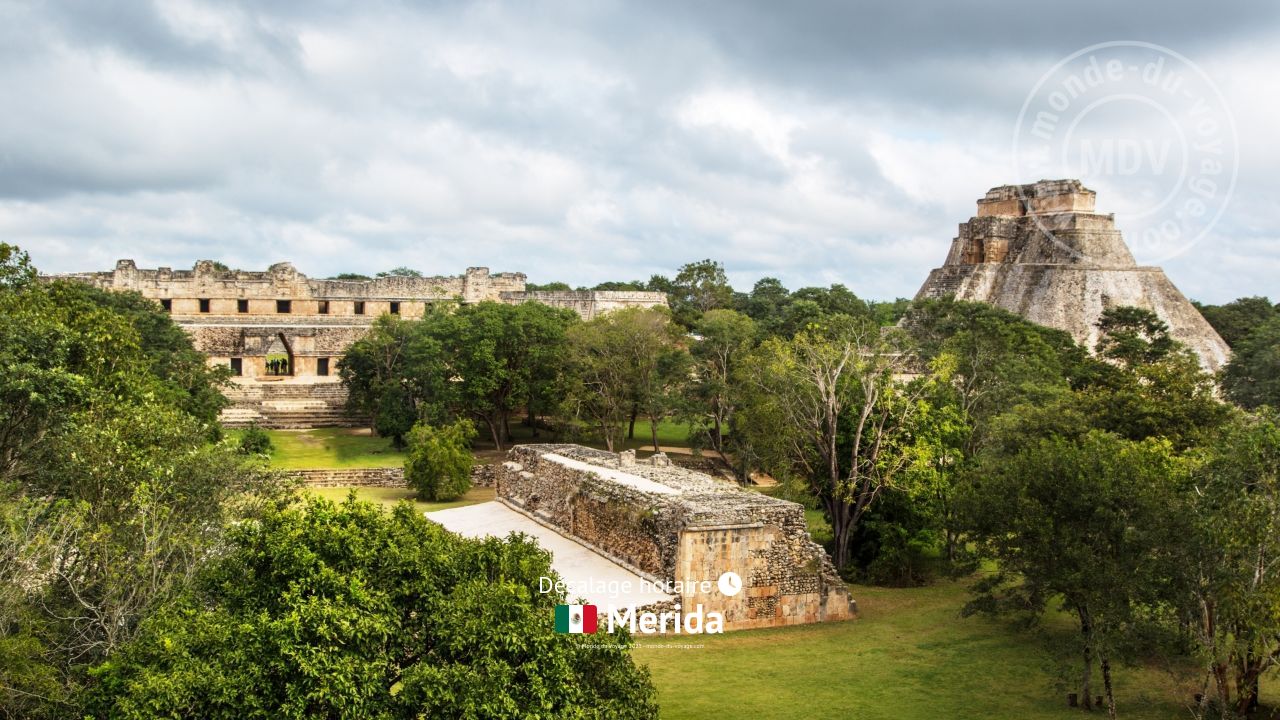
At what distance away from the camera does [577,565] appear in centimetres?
1531

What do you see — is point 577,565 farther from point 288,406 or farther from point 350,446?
point 288,406

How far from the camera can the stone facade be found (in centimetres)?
1402

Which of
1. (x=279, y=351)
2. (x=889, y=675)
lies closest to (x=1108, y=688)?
(x=889, y=675)

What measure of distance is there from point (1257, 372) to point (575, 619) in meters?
23.6

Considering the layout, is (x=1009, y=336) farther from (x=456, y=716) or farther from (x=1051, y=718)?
(x=456, y=716)

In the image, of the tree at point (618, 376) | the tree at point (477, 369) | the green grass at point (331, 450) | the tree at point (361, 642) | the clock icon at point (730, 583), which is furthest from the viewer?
the tree at point (477, 369)

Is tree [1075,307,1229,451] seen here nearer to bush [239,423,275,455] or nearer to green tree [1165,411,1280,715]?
green tree [1165,411,1280,715]

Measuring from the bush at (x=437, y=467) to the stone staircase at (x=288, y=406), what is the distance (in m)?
8.78

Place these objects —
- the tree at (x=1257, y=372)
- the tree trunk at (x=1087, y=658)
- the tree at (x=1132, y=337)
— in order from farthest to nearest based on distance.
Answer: the tree at (x=1132, y=337)
the tree at (x=1257, y=372)
the tree trunk at (x=1087, y=658)

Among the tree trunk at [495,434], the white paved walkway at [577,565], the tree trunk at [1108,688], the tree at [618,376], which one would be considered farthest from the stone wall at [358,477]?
the tree trunk at [1108,688]

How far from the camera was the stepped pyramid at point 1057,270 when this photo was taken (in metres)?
35.9

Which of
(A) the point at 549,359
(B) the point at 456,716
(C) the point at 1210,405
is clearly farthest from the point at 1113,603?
(A) the point at 549,359

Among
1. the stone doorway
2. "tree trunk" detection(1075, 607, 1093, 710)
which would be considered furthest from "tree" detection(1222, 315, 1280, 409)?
the stone doorway

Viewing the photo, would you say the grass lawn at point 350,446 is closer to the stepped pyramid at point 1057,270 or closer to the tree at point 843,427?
the tree at point 843,427
